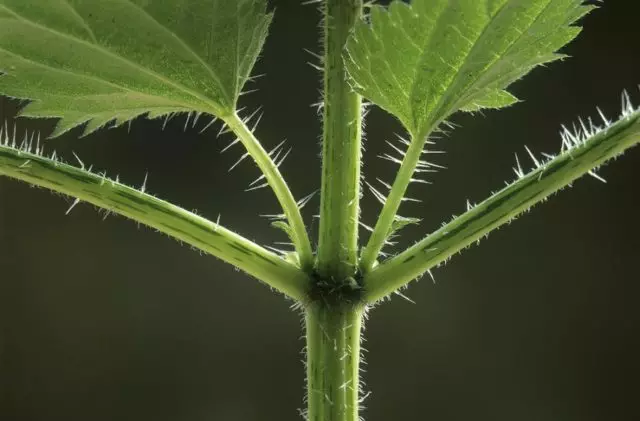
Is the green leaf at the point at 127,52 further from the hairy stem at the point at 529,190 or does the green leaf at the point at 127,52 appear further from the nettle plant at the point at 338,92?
the hairy stem at the point at 529,190

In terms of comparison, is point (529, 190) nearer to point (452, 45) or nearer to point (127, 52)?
point (452, 45)

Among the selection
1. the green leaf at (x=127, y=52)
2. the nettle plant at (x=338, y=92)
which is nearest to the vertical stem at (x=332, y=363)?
the nettle plant at (x=338, y=92)

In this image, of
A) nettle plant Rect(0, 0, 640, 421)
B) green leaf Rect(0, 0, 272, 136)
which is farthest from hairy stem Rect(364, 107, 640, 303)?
green leaf Rect(0, 0, 272, 136)

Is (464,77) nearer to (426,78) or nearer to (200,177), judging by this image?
(426,78)

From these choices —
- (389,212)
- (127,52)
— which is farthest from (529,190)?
(127,52)

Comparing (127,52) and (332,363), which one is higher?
(127,52)

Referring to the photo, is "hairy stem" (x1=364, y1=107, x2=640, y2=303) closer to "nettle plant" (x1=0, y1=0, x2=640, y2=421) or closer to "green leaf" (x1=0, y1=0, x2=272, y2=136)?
"nettle plant" (x1=0, y1=0, x2=640, y2=421)
